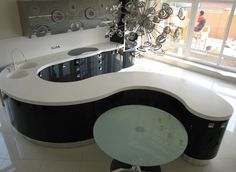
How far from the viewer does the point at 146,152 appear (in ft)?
6.46

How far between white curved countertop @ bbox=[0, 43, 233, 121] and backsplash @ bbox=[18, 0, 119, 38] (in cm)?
98

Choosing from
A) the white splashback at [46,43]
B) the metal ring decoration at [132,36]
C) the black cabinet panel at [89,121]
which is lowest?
the black cabinet panel at [89,121]

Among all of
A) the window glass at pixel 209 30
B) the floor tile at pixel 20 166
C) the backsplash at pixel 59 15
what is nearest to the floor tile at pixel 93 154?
the floor tile at pixel 20 166

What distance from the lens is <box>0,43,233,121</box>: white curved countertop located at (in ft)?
8.09

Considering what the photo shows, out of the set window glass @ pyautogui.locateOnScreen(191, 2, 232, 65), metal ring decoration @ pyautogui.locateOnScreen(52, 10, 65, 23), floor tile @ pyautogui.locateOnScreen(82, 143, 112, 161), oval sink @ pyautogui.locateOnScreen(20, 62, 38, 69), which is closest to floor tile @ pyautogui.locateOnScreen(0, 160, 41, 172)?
floor tile @ pyautogui.locateOnScreen(82, 143, 112, 161)

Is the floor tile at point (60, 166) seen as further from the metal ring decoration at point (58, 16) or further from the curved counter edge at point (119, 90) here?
the metal ring decoration at point (58, 16)

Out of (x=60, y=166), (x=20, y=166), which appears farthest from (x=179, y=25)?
(x=20, y=166)

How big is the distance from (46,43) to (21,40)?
1.75 ft

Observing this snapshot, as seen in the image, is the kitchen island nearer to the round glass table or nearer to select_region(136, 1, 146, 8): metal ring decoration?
the round glass table

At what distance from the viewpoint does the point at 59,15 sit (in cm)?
394

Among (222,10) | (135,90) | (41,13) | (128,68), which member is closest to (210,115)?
(135,90)

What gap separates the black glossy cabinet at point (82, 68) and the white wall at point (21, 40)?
57 centimetres

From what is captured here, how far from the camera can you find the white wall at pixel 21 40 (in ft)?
11.9

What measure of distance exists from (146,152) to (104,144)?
451mm
